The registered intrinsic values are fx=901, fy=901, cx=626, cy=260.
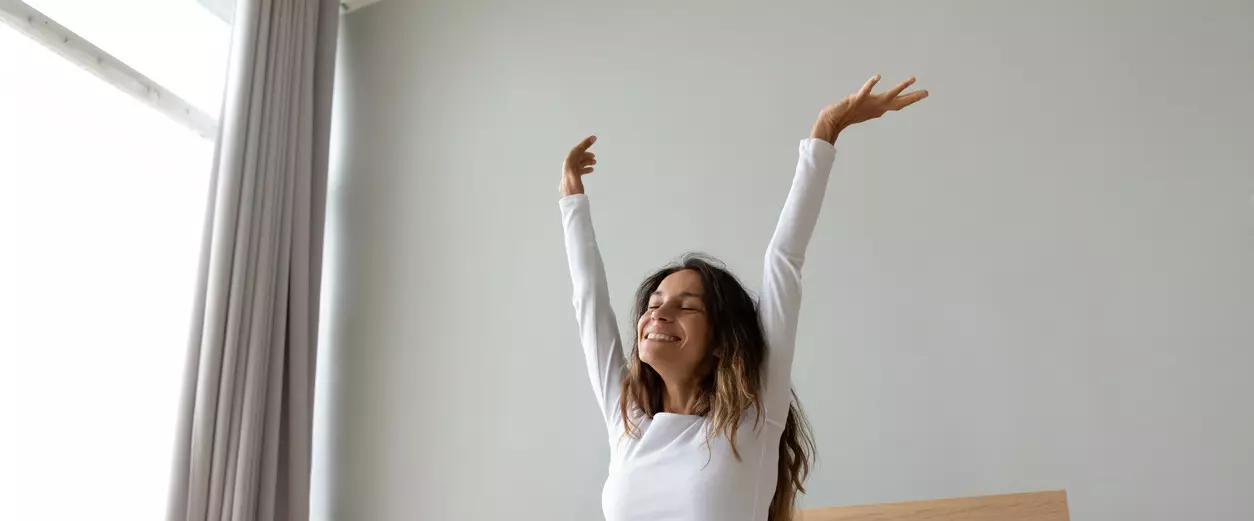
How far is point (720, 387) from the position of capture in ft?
4.09

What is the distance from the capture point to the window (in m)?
1.96

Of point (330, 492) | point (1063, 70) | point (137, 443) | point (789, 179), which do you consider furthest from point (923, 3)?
point (137, 443)

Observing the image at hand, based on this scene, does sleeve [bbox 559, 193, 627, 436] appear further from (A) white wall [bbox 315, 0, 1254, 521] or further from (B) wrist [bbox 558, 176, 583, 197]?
(A) white wall [bbox 315, 0, 1254, 521]

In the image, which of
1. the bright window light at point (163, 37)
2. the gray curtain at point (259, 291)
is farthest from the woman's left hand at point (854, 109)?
the bright window light at point (163, 37)

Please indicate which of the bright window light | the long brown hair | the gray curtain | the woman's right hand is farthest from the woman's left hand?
the bright window light

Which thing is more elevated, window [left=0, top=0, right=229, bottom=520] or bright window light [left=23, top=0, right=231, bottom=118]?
bright window light [left=23, top=0, right=231, bottom=118]

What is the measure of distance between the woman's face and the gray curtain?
1251 mm

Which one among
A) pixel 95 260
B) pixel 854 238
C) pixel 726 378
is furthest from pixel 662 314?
pixel 95 260

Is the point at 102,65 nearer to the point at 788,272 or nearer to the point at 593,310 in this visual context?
the point at 593,310

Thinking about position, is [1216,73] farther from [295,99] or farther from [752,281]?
[295,99]

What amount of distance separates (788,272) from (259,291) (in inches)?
59.0

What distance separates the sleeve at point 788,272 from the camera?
125 centimetres

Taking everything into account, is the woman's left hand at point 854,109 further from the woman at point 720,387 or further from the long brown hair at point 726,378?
the long brown hair at point 726,378

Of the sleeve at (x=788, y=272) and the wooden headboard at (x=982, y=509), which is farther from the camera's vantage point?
the wooden headboard at (x=982, y=509)
